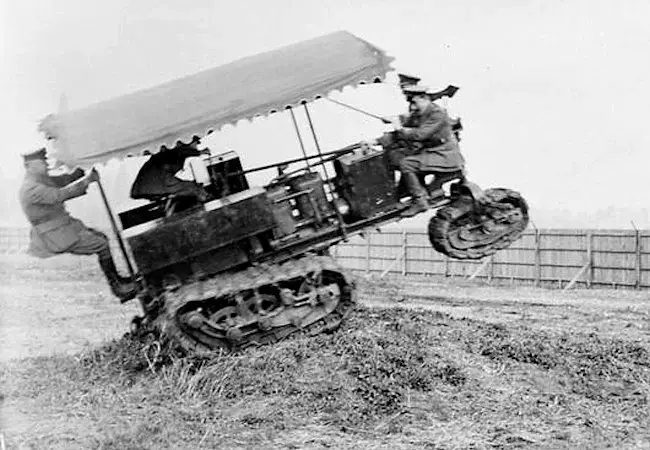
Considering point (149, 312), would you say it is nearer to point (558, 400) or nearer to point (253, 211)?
point (253, 211)

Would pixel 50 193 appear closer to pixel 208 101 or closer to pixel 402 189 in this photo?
pixel 208 101

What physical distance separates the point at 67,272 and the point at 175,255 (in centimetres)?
1996

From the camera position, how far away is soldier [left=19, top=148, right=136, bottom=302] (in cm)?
1012

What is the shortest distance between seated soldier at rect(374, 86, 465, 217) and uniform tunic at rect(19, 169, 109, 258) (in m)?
3.53

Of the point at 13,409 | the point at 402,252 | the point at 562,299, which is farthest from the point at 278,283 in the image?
the point at 402,252

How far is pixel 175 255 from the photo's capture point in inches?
374

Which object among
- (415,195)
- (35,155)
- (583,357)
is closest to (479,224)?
(415,195)

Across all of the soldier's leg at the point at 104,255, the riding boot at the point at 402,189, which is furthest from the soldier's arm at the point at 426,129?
the soldier's leg at the point at 104,255

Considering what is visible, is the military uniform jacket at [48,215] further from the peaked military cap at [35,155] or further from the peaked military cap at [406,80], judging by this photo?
the peaked military cap at [406,80]

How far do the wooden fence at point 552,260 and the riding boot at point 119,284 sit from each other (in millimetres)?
10075

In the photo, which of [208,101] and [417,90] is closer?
[208,101]

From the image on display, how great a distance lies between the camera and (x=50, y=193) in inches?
397

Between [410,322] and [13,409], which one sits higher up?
[13,409]

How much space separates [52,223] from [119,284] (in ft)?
3.51
